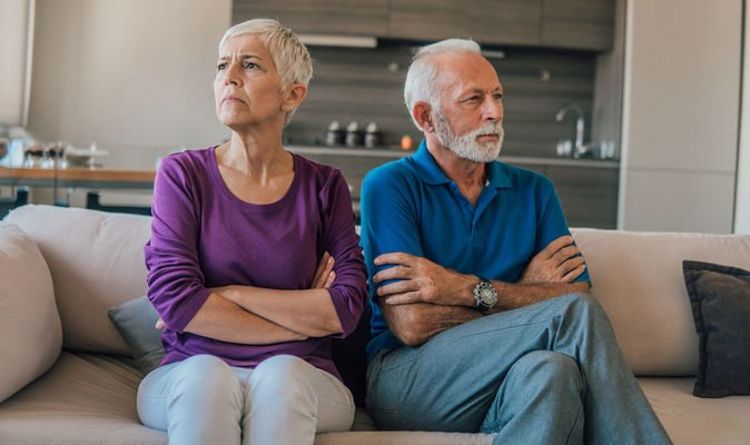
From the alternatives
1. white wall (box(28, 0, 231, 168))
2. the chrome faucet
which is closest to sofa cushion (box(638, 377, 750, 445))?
the chrome faucet

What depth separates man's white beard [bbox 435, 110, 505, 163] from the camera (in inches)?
87.6

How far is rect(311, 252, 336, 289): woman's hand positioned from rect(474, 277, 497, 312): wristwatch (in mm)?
328

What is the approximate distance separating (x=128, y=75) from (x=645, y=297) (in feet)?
14.6

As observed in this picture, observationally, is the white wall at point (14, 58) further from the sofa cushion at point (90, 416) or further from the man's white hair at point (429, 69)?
the man's white hair at point (429, 69)

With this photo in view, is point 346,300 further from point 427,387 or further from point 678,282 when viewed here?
point 678,282

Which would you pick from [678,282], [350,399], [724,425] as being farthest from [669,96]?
[350,399]

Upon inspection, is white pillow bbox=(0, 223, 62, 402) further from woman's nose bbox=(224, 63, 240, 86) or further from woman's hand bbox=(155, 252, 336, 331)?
woman's nose bbox=(224, 63, 240, 86)

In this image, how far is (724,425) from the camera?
196 cm

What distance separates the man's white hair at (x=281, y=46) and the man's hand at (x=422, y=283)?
1.51ft

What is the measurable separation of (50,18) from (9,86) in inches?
22.7

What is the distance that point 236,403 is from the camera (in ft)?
5.18

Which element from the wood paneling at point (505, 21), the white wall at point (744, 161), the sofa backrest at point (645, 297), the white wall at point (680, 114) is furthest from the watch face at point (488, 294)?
the white wall at point (744, 161)

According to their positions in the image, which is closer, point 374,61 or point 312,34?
point 312,34

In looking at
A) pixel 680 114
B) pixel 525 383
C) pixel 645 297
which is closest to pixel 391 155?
pixel 680 114
